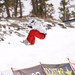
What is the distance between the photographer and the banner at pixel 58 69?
5.65m

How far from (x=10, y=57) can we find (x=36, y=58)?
1.29 meters

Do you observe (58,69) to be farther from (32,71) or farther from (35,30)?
(35,30)

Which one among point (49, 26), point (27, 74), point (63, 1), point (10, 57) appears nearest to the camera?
point (27, 74)

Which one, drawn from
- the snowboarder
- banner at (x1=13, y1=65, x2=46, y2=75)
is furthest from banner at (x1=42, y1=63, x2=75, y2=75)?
the snowboarder

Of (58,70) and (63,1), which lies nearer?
(58,70)

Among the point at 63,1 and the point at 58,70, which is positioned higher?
the point at 63,1

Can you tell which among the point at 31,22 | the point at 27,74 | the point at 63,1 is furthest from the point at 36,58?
the point at 63,1

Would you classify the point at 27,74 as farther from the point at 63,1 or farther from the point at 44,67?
the point at 63,1

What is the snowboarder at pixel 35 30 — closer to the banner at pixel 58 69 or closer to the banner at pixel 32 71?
the banner at pixel 58 69

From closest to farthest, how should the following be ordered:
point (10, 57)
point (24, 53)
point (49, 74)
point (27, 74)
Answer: point (27, 74) → point (49, 74) → point (10, 57) → point (24, 53)

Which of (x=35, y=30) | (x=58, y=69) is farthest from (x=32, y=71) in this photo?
(x=35, y=30)

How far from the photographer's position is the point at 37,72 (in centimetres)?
541

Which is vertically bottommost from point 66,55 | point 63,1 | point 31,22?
point 66,55

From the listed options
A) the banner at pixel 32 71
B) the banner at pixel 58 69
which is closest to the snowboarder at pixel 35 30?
the banner at pixel 58 69
